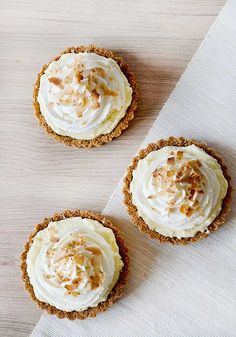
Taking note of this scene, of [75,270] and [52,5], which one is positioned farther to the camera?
[52,5]

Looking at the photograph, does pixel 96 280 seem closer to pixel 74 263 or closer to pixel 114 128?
pixel 74 263

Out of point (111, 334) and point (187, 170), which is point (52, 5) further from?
point (111, 334)

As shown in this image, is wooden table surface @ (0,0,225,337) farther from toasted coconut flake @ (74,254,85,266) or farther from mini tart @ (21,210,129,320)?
toasted coconut flake @ (74,254,85,266)

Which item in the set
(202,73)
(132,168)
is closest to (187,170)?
(132,168)

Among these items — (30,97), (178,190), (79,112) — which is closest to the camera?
(178,190)

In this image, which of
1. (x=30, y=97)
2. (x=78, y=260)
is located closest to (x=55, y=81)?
(x=30, y=97)

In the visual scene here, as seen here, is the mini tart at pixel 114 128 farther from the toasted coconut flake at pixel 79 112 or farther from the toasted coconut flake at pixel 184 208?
the toasted coconut flake at pixel 184 208
